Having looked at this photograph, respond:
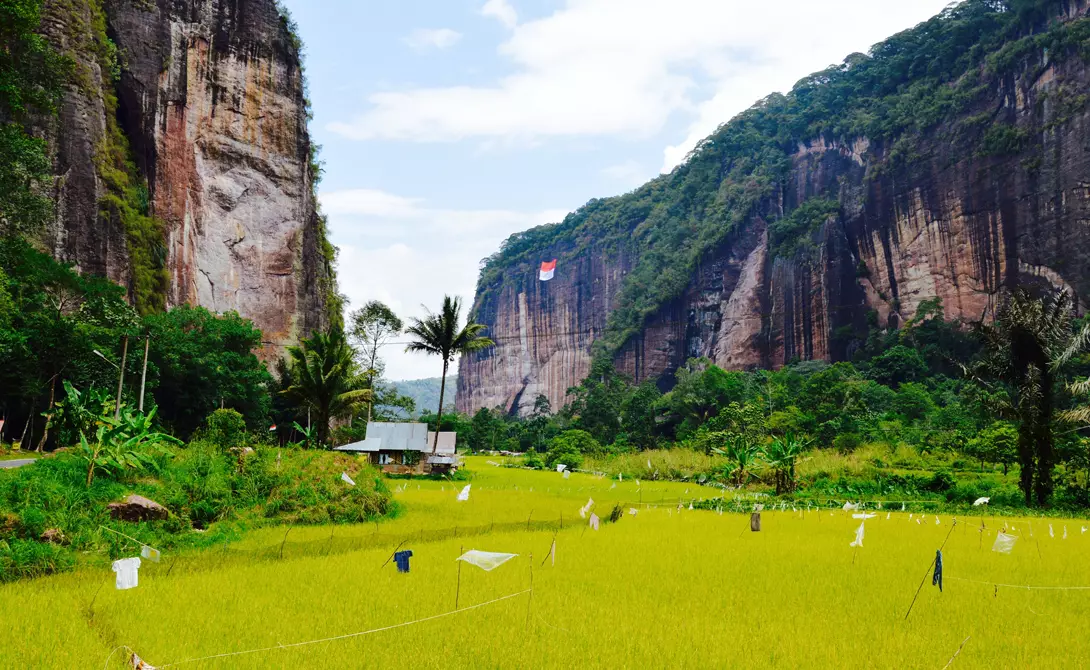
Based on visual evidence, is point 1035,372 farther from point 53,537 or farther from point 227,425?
point 227,425

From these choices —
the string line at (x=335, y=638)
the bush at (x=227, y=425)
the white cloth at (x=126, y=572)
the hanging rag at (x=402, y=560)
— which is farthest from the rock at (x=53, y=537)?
the bush at (x=227, y=425)

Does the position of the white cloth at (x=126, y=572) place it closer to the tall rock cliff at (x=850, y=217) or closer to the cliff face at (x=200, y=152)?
the cliff face at (x=200, y=152)

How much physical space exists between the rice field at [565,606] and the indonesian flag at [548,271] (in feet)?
296

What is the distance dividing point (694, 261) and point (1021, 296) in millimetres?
58685

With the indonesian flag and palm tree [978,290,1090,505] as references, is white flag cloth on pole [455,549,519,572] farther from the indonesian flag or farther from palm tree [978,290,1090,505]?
the indonesian flag

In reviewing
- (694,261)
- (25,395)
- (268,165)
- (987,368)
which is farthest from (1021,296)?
(694,261)

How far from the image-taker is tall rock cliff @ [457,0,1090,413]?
48906 mm

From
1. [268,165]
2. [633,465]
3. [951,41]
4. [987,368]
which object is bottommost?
[633,465]

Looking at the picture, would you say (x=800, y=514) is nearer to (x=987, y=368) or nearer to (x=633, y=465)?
(x=987, y=368)

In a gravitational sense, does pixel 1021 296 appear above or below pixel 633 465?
above

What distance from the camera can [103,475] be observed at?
11.2 metres

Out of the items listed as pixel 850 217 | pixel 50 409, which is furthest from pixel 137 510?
pixel 850 217

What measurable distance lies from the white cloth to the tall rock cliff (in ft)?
176

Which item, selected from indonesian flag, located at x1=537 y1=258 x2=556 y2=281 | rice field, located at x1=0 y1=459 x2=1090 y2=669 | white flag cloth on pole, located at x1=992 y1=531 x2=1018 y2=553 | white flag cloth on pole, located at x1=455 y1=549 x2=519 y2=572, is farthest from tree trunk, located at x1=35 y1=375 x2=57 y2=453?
indonesian flag, located at x1=537 y1=258 x2=556 y2=281
